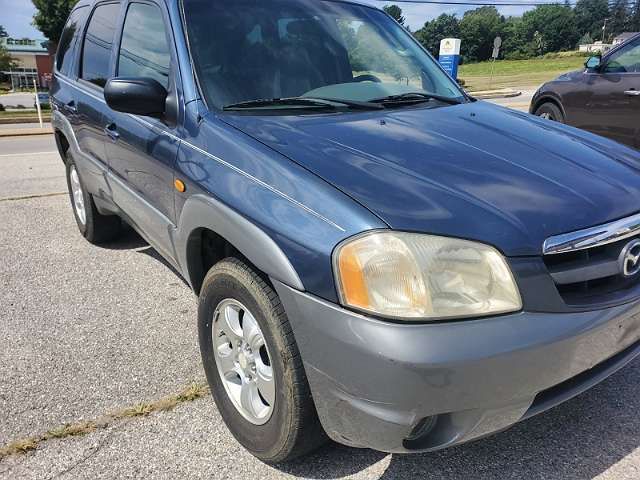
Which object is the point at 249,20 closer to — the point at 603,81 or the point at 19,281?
the point at 19,281

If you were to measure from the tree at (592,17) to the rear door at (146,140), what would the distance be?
107676mm

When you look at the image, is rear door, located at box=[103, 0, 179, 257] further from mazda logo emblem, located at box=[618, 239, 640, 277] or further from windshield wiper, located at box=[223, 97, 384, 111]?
mazda logo emblem, located at box=[618, 239, 640, 277]

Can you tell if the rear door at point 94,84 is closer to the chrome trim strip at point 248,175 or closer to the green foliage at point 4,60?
the chrome trim strip at point 248,175

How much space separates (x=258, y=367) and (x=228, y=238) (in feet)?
1.64

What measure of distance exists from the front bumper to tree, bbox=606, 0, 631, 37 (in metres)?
104

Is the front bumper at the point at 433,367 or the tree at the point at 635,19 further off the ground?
the tree at the point at 635,19

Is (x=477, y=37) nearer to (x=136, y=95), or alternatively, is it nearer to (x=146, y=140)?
(x=146, y=140)

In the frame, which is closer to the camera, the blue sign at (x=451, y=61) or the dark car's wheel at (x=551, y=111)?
the dark car's wheel at (x=551, y=111)

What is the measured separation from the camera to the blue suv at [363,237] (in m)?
1.64

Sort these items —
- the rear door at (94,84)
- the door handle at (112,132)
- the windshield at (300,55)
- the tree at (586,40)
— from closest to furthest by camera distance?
the windshield at (300,55), the door handle at (112,132), the rear door at (94,84), the tree at (586,40)

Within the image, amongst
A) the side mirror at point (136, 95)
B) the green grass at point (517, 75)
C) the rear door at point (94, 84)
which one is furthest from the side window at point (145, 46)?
the green grass at point (517, 75)

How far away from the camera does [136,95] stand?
247 centimetres

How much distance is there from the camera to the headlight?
1639 mm

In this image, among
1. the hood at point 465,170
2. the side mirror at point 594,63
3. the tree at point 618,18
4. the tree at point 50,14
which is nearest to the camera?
the hood at point 465,170
